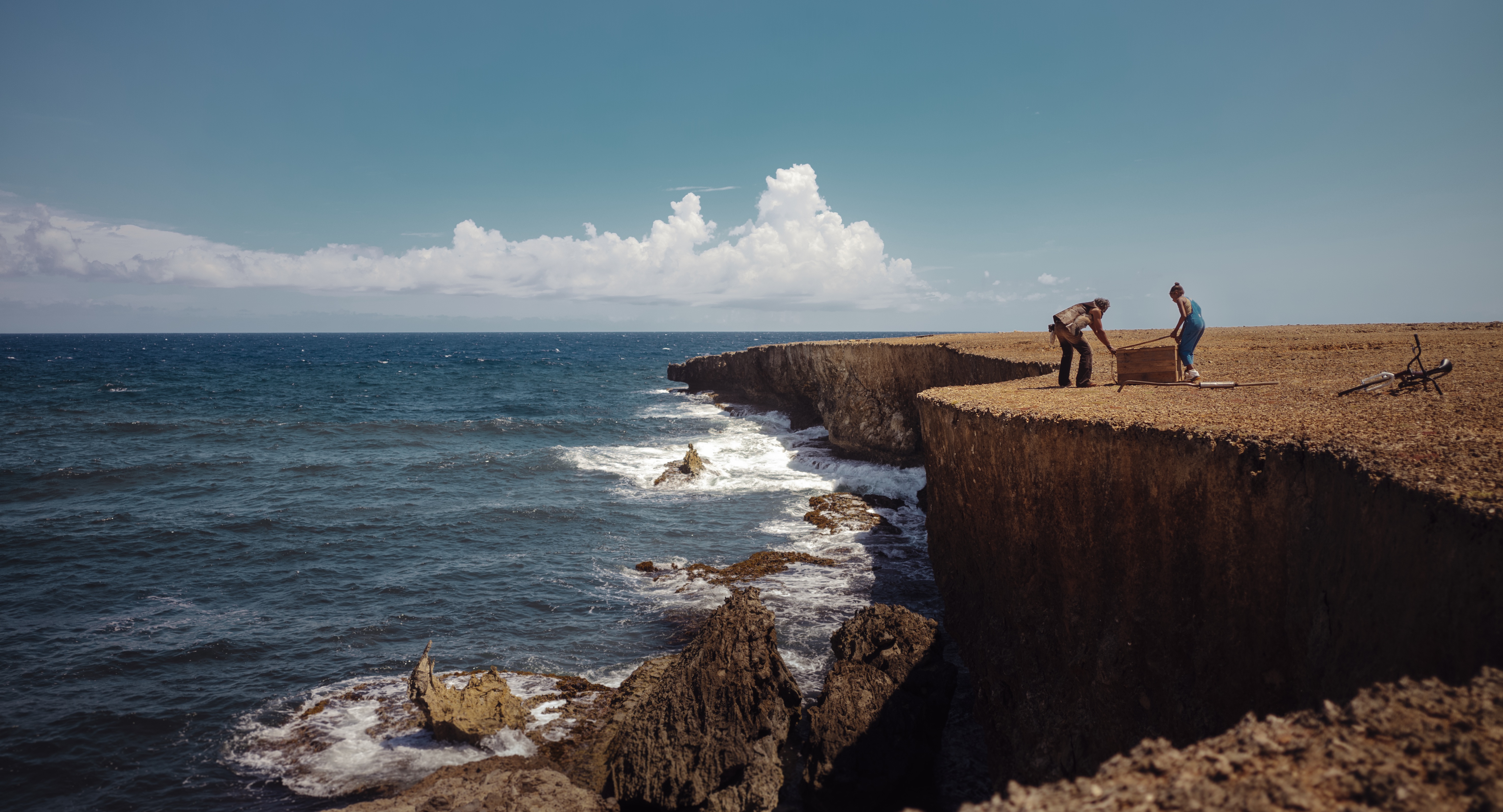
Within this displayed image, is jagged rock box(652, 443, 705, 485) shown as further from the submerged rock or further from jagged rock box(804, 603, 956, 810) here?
jagged rock box(804, 603, 956, 810)

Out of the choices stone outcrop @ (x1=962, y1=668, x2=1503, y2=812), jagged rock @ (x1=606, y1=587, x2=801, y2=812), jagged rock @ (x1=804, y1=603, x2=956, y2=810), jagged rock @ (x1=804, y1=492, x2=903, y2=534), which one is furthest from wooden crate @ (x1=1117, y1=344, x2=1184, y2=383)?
stone outcrop @ (x1=962, y1=668, x2=1503, y2=812)

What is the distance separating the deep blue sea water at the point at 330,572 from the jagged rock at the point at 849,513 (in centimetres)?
77

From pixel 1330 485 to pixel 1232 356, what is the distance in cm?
1388

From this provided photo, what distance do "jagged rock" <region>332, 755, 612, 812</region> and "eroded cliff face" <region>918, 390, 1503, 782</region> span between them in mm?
5038

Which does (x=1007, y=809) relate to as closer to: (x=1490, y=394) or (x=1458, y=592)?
(x=1458, y=592)

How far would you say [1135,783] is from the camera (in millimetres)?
3324

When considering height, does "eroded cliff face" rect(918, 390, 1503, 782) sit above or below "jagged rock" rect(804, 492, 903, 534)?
above

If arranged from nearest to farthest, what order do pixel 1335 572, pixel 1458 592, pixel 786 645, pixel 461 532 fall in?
pixel 1458 592
pixel 1335 572
pixel 786 645
pixel 461 532

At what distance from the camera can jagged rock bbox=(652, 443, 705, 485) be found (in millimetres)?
25359

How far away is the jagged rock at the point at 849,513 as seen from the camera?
19.4 meters

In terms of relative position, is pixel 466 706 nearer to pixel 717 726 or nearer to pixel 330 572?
pixel 717 726

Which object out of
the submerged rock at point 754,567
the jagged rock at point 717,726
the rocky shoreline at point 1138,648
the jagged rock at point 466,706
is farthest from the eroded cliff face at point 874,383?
the jagged rock at point 466,706

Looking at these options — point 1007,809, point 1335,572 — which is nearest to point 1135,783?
point 1007,809

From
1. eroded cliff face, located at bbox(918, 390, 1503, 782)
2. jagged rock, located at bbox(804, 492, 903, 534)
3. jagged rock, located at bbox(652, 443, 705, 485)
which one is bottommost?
jagged rock, located at bbox(804, 492, 903, 534)
